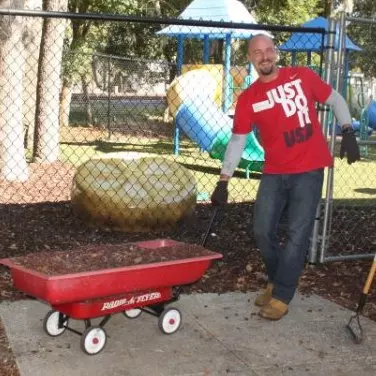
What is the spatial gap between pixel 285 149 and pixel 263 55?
2.11ft

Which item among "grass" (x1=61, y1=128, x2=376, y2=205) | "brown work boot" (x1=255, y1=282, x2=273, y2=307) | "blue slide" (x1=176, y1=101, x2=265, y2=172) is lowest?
"grass" (x1=61, y1=128, x2=376, y2=205)

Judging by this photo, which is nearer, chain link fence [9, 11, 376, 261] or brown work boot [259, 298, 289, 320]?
brown work boot [259, 298, 289, 320]

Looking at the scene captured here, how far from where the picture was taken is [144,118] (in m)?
21.8

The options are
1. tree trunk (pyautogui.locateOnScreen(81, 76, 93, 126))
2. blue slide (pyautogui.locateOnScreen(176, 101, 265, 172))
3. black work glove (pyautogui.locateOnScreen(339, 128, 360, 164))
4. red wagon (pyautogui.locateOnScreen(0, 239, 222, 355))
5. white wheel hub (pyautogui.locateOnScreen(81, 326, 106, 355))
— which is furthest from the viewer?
tree trunk (pyautogui.locateOnScreen(81, 76, 93, 126))

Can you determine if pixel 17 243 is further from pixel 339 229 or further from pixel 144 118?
pixel 144 118

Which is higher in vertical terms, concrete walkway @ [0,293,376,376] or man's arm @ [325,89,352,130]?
man's arm @ [325,89,352,130]

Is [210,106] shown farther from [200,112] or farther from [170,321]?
[170,321]

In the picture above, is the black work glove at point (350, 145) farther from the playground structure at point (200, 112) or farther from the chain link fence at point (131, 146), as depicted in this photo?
the playground structure at point (200, 112)

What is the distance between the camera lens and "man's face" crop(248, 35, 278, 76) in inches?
183

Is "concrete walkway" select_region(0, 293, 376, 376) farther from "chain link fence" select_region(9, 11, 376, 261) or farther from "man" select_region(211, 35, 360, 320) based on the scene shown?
"chain link fence" select_region(9, 11, 376, 261)

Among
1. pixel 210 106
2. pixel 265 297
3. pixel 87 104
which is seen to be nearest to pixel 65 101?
pixel 87 104

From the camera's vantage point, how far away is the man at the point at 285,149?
4.71m

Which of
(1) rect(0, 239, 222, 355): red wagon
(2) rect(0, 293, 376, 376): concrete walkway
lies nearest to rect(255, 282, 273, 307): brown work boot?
(2) rect(0, 293, 376, 376): concrete walkway

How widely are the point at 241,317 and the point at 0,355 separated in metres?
1.69
